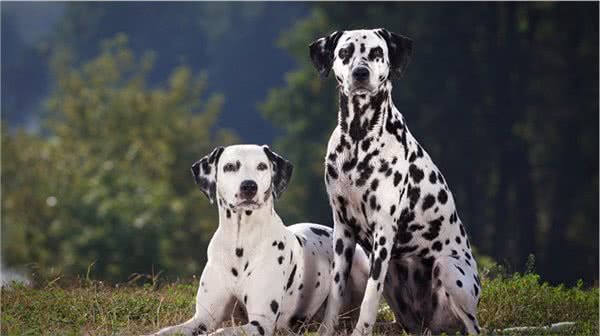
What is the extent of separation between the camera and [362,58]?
918cm

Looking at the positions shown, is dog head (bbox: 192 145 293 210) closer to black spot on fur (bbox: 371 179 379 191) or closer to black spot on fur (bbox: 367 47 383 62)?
black spot on fur (bbox: 371 179 379 191)

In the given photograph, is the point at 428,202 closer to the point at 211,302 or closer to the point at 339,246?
the point at 339,246

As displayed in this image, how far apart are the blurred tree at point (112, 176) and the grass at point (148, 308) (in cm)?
1934

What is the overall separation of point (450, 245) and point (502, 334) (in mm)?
933

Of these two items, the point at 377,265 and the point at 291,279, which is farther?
the point at 291,279

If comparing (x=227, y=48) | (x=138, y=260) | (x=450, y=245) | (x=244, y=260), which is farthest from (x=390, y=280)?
(x=227, y=48)

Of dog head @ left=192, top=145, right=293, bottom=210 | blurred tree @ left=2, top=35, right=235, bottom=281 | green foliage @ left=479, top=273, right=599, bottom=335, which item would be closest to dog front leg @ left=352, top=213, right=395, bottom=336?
dog head @ left=192, top=145, right=293, bottom=210

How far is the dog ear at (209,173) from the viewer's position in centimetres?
920

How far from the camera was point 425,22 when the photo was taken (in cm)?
3906

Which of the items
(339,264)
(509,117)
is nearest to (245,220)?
(339,264)

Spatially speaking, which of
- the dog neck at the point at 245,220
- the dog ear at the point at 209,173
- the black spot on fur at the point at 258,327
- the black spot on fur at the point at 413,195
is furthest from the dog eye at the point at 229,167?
the black spot on fur at the point at 413,195

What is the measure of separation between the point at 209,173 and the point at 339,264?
4.80ft

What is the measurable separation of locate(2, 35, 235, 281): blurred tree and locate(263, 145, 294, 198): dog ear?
886 inches

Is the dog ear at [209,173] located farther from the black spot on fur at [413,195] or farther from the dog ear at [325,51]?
the black spot on fur at [413,195]
